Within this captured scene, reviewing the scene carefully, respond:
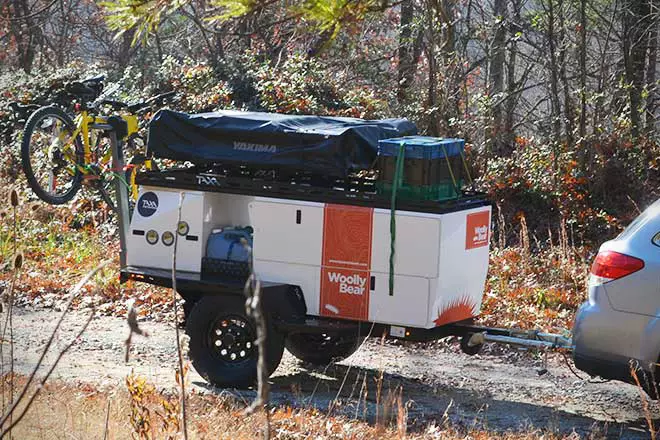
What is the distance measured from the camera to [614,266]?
7570 millimetres

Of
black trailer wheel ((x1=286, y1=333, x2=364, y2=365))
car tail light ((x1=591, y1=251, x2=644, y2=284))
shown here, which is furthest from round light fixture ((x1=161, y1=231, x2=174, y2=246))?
car tail light ((x1=591, y1=251, x2=644, y2=284))

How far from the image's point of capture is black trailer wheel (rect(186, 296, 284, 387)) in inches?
337

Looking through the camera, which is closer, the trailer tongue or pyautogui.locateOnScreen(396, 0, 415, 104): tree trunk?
the trailer tongue

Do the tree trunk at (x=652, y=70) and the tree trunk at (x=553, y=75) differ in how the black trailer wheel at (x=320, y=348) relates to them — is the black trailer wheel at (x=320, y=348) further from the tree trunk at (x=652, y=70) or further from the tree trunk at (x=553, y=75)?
the tree trunk at (x=652, y=70)

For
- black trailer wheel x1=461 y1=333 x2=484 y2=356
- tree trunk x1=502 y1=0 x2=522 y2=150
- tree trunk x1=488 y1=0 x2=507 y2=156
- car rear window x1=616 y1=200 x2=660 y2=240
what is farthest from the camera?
tree trunk x1=502 y1=0 x2=522 y2=150

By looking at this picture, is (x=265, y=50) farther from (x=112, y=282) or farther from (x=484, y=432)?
(x=484, y=432)

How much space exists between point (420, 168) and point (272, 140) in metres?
1.26

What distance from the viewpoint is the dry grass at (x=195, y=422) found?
6156 millimetres

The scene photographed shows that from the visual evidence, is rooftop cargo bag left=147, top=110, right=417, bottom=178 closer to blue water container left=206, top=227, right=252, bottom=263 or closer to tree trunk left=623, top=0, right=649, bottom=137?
blue water container left=206, top=227, right=252, bottom=263

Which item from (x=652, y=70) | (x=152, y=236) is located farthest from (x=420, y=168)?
(x=652, y=70)

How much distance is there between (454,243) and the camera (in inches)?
327

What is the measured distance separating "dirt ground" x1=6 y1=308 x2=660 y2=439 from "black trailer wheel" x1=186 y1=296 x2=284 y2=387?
14 centimetres

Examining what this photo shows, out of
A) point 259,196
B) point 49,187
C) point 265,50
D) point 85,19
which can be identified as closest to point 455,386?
point 259,196

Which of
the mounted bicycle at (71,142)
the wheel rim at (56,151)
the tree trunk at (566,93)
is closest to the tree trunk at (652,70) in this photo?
the tree trunk at (566,93)
